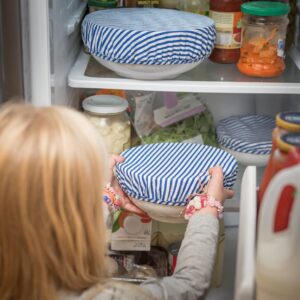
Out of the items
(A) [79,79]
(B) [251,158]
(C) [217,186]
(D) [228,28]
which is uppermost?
(D) [228,28]

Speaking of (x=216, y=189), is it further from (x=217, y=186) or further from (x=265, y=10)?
(x=265, y=10)

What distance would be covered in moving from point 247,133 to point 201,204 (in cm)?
52

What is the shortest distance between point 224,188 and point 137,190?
0.19 m

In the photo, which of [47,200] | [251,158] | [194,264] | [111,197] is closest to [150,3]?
[251,158]

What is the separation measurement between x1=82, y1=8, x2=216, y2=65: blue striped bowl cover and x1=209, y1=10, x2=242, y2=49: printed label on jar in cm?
6

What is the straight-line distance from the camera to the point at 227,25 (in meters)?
1.66

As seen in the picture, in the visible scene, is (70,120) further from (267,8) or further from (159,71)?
(267,8)

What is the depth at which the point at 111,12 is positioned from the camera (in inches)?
66.7

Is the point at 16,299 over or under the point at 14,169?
under

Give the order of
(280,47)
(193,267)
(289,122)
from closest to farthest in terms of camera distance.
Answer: (289,122)
(193,267)
(280,47)

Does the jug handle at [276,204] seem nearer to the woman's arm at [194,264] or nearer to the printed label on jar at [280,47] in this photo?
the woman's arm at [194,264]

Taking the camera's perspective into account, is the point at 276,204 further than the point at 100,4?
No

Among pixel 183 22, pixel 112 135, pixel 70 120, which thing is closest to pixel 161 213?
pixel 112 135

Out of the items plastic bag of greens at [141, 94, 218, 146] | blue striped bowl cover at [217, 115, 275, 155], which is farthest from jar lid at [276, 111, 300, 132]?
plastic bag of greens at [141, 94, 218, 146]
